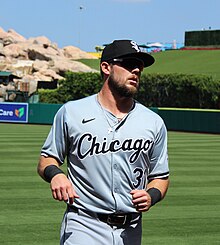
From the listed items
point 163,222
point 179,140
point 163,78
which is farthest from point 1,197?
point 163,78

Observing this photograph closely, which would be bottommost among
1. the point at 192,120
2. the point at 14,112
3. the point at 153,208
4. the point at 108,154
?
the point at 14,112

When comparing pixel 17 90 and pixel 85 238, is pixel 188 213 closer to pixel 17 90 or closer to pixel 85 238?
pixel 85 238

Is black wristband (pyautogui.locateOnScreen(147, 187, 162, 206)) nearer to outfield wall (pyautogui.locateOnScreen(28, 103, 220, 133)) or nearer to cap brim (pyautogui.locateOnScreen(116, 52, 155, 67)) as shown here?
cap brim (pyautogui.locateOnScreen(116, 52, 155, 67))

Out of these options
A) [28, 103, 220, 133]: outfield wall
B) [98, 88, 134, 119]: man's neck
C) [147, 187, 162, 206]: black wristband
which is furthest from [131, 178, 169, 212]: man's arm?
[28, 103, 220, 133]: outfield wall

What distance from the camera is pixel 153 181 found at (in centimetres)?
481

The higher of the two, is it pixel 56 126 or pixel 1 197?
pixel 56 126

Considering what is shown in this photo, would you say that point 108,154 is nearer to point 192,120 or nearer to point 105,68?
point 105,68

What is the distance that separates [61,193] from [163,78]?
144ft

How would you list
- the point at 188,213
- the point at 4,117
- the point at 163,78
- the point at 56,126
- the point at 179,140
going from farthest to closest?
the point at 163,78
the point at 4,117
the point at 179,140
the point at 188,213
the point at 56,126

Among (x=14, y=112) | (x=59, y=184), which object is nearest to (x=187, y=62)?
(x=14, y=112)

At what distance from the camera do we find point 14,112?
40.6 meters

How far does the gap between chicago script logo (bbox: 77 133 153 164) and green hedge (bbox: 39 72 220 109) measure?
134 feet

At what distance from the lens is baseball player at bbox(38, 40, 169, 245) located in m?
4.61

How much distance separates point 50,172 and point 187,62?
74.1 m
